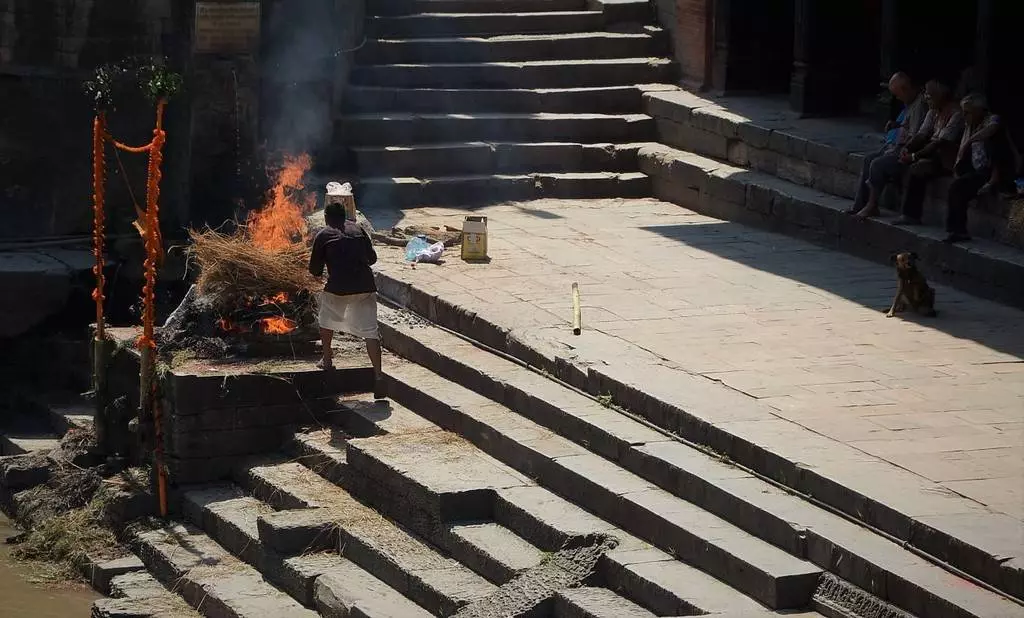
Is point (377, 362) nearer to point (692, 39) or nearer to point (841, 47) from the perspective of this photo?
point (841, 47)

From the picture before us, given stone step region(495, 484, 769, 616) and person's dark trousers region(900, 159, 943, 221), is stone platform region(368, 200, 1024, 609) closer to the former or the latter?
person's dark trousers region(900, 159, 943, 221)

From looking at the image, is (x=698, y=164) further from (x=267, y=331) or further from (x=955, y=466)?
(x=955, y=466)

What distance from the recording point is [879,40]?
18062 mm

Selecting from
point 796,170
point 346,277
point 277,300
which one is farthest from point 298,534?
point 796,170

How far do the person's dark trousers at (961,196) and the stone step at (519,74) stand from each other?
5934 mm

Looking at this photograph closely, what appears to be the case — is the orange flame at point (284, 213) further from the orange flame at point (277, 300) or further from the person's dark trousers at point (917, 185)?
the person's dark trousers at point (917, 185)

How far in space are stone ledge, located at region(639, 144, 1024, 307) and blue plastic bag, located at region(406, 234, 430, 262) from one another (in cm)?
330

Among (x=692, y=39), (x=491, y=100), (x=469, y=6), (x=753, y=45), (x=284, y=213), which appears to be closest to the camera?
(x=284, y=213)

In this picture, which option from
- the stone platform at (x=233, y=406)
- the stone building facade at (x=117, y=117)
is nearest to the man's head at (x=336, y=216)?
the stone platform at (x=233, y=406)

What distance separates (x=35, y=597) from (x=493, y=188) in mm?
7061

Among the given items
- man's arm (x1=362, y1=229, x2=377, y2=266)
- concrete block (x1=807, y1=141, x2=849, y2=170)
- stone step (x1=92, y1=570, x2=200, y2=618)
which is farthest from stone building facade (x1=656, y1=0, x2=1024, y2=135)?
stone step (x1=92, y1=570, x2=200, y2=618)

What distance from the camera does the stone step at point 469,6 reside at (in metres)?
19.5

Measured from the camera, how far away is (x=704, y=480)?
9711mm

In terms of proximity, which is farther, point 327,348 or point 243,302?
point 243,302
